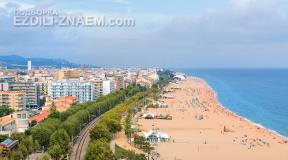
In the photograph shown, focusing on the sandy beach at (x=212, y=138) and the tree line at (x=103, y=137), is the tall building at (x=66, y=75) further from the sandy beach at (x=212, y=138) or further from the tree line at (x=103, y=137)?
the tree line at (x=103, y=137)

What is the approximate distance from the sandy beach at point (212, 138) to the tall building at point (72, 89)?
983cm

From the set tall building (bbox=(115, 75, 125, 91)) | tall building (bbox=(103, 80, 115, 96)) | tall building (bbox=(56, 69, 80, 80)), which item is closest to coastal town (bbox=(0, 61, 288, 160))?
tall building (bbox=(103, 80, 115, 96))

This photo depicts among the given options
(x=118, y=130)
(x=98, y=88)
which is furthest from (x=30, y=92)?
(x=118, y=130)

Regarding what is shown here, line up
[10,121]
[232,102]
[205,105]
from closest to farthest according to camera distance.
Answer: [10,121]
[205,105]
[232,102]

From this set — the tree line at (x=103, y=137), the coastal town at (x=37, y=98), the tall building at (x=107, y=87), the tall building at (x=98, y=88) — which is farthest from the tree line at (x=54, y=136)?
the tall building at (x=107, y=87)

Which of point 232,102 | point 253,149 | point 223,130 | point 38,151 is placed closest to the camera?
point 38,151

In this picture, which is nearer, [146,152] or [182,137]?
[146,152]

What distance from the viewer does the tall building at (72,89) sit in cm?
7194

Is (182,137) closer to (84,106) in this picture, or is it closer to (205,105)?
(84,106)

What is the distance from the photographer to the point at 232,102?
3578 inches

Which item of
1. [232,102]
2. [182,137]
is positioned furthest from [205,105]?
[182,137]

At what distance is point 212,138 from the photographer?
150 ft

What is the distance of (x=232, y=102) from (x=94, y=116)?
40.6 meters

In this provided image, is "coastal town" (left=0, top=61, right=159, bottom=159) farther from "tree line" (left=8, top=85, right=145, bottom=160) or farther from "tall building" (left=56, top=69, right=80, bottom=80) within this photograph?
"tall building" (left=56, top=69, right=80, bottom=80)
